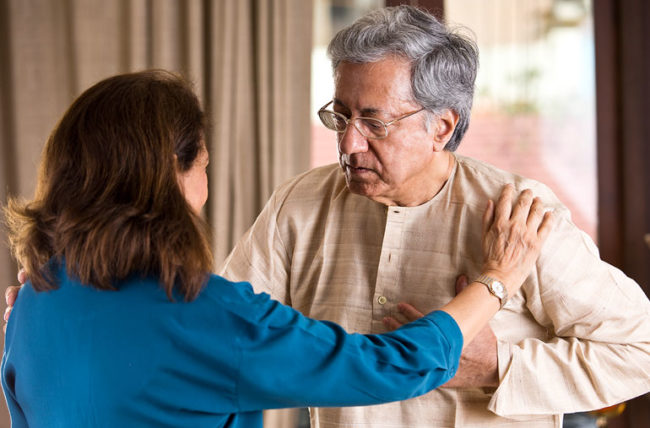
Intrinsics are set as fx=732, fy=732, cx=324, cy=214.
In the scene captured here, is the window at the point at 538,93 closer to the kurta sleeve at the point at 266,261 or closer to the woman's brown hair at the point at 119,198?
the kurta sleeve at the point at 266,261

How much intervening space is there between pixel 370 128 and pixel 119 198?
61 centimetres

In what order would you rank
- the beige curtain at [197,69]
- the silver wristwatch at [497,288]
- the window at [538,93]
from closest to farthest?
the silver wristwatch at [497,288] < the beige curtain at [197,69] < the window at [538,93]

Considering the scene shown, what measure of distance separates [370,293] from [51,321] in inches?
29.0

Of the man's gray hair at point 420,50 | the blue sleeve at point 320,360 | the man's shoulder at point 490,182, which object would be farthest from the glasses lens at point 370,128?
the blue sleeve at point 320,360

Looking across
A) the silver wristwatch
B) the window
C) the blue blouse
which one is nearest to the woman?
the blue blouse

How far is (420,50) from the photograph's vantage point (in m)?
1.58

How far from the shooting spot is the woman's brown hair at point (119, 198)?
1.19m

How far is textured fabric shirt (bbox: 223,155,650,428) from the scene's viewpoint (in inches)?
61.7

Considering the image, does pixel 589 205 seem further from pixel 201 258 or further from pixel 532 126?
pixel 201 258

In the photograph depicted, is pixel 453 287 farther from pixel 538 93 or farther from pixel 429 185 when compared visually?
pixel 538 93

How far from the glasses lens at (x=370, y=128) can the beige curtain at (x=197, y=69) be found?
5.40 ft

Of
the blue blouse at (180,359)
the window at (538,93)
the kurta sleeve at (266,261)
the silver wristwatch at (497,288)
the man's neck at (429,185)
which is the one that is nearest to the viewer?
the blue blouse at (180,359)

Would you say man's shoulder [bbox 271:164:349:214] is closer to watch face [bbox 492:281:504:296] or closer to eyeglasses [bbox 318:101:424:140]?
eyeglasses [bbox 318:101:424:140]

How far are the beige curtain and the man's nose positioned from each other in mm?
1643
